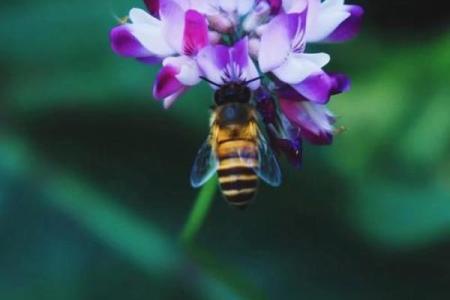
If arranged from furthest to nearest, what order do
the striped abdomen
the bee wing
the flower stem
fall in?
the flower stem < the bee wing < the striped abdomen

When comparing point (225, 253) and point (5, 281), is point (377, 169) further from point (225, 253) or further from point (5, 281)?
point (5, 281)

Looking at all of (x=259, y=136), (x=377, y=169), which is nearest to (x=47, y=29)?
(x=377, y=169)

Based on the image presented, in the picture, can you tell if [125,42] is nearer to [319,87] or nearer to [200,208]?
[319,87]

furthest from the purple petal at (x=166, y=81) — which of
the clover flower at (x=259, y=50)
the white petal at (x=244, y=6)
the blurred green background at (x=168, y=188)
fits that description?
the blurred green background at (x=168, y=188)

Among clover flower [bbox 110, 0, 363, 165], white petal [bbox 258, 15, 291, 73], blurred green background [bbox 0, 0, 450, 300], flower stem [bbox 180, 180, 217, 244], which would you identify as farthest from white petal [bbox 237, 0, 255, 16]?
blurred green background [bbox 0, 0, 450, 300]

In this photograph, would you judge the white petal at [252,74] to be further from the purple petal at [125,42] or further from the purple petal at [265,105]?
the purple petal at [125,42]

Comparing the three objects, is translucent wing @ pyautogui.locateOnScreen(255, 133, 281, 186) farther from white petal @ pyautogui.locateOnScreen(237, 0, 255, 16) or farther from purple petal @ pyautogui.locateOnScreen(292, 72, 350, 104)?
white petal @ pyautogui.locateOnScreen(237, 0, 255, 16)

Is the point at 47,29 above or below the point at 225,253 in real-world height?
above
